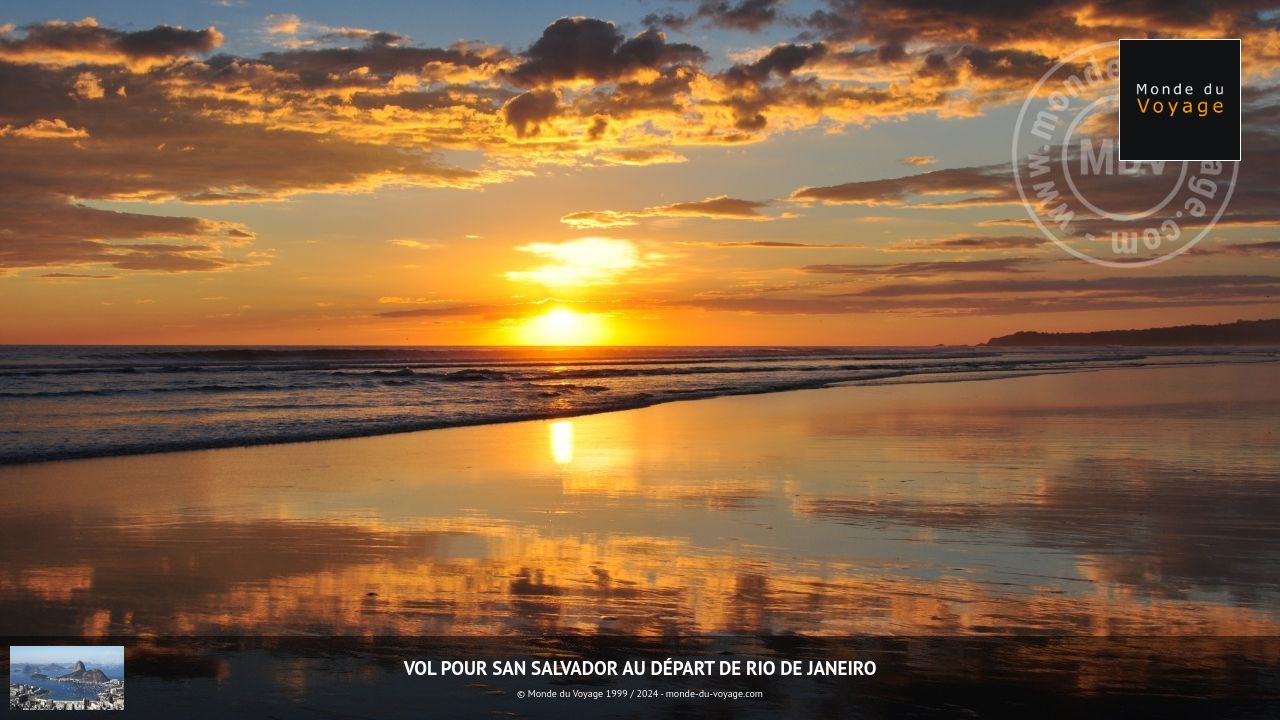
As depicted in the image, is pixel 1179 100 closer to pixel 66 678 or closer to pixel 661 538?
pixel 661 538

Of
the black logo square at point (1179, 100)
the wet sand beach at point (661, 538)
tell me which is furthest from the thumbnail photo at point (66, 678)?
the black logo square at point (1179, 100)

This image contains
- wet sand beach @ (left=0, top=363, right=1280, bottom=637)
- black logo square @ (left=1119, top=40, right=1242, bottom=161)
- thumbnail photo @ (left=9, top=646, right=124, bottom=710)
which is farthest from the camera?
black logo square @ (left=1119, top=40, right=1242, bottom=161)

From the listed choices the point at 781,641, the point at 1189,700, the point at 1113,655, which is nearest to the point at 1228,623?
the point at 1113,655

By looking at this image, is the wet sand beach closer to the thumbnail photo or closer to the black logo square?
the thumbnail photo

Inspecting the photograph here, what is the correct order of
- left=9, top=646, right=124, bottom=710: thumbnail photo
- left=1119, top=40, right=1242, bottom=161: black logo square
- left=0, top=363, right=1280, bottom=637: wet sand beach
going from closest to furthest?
left=9, top=646, right=124, bottom=710: thumbnail photo → left=0, top=363, right=1280, bottom=637: wet sand beach → left=1119, top=40, right=1242, bottom=161: black logo square

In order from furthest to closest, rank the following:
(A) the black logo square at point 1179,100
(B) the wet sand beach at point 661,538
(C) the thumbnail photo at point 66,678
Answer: (A) the black logo square at point 1179,100, (B) the wet sand beach at point 661,538, (C) the thumbnail photo at point 66,678

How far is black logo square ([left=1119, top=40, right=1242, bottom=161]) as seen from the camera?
16.9 metres

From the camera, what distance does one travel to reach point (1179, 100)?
57.8 ft

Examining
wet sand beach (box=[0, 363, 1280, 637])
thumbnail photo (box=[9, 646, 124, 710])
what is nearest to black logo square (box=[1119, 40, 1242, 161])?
wet sand beach (box=[0, 363, 1280, 637])

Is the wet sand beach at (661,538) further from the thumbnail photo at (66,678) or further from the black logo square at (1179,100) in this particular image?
the black logo square at (1179,100)

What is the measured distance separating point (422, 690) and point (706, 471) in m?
8.55

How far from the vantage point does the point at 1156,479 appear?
12250 millimetres

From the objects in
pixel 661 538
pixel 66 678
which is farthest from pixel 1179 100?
pixel 66 678

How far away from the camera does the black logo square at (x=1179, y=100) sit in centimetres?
1688
